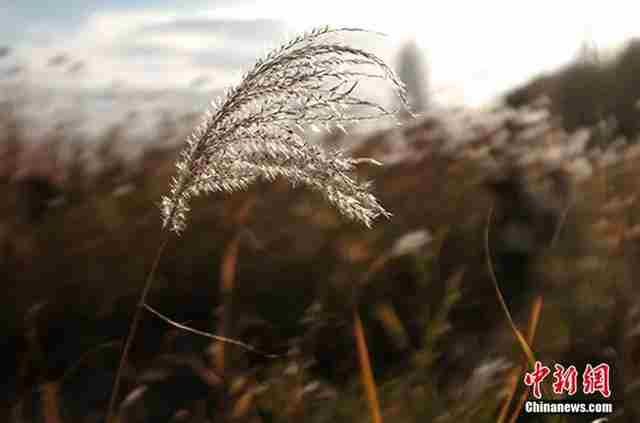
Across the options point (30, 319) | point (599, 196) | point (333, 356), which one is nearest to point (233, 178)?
point (333, 356)

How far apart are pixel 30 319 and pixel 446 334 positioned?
45.2 inches

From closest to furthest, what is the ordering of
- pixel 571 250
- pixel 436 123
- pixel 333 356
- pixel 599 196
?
pixel 333 356
pixel 571 250
pixel 599 196
pixel 436 123

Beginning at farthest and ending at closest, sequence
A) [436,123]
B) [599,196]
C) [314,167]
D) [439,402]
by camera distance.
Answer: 1. [436,123]
2. [599,196]
3. [439,402]
4. [314,167]

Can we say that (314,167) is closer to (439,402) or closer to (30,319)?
(439,402)

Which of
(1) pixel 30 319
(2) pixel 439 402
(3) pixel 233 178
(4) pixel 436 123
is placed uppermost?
(4) pixel 436 123

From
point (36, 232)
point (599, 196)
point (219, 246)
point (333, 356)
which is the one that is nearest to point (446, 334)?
point (333, 356)

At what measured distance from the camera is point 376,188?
11.1ft

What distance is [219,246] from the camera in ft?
10.0

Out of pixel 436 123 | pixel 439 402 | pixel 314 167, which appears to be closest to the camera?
pixel 314 167

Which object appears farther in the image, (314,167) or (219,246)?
(219,246)

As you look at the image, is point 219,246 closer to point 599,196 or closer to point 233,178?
point 599,196

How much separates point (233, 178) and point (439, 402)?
1.10 metres

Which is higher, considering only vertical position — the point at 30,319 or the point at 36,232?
the point at 36,232

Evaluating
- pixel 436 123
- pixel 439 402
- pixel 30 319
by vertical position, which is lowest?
pixel 439 402
